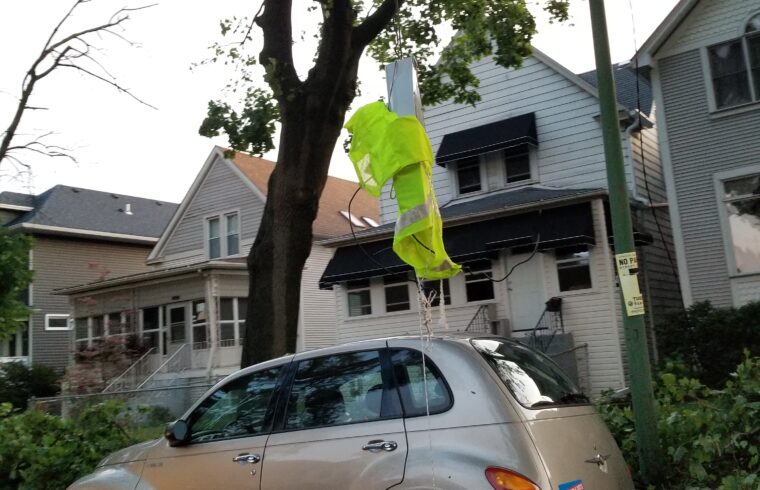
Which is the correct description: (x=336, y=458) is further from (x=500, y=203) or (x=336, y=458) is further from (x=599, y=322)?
(x=500, y=203)

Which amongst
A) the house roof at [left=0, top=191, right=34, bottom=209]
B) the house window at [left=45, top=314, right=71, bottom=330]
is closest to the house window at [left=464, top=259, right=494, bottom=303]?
the house window at [left=45, top=314, right=71, bottom=330]

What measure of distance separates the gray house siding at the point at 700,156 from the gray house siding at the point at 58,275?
70.1 feet

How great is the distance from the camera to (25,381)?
955 inches

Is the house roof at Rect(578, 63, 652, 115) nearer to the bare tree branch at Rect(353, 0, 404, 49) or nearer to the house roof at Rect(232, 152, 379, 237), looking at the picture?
the house roof at Rect(232, 152, 379, 237)

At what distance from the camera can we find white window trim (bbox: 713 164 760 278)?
14.7 metres

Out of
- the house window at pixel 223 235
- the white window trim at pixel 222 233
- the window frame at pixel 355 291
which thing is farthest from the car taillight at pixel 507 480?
the house window at pixel 223 235

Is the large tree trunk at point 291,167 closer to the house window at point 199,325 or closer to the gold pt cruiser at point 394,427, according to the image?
the gold pt cruiser at point 394,427

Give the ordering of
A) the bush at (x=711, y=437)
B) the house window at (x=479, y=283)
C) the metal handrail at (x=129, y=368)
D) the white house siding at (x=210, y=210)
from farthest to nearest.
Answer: the white house siding at (x=210, y=210) → the metal handrail at (x=129, y=368) → the house window at (x=479, y=283) → the bush at (x=711, y=437)

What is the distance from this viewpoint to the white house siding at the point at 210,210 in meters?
26.3

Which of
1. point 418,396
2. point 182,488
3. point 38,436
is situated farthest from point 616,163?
point 38,436

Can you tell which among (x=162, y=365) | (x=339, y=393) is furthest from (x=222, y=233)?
(x=339, y=393)

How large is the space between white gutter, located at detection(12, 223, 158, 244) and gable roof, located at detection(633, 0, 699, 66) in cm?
2241

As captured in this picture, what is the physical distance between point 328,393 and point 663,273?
52.9 ft

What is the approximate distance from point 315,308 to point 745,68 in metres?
16.0
